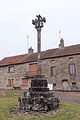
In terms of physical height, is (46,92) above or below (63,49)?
below

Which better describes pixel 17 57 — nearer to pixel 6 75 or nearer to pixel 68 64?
pixel 6 75

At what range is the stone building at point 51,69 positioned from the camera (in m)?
35.7

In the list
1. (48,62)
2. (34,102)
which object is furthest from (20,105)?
(48,62)

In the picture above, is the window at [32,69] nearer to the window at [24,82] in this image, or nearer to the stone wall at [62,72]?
the stone wall at [62,72]

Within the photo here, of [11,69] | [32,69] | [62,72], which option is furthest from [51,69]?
[11,69]

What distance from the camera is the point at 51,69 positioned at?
3800 cm

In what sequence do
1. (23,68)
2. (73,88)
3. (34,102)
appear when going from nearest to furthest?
(34,102) < (73,88) < (23,68)

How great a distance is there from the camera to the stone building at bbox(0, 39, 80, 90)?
117 feet

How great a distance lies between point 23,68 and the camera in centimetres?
4128

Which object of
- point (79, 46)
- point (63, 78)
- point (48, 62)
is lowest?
point (63, 78)

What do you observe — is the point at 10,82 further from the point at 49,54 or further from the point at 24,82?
the point at 49,54

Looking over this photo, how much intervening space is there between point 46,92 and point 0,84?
1257 inches

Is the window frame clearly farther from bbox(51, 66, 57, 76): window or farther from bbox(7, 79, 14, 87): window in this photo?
bbox(7, 79, 14, 87): window

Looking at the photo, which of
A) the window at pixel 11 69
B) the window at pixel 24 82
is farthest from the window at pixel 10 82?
the window at pixel 24 82
